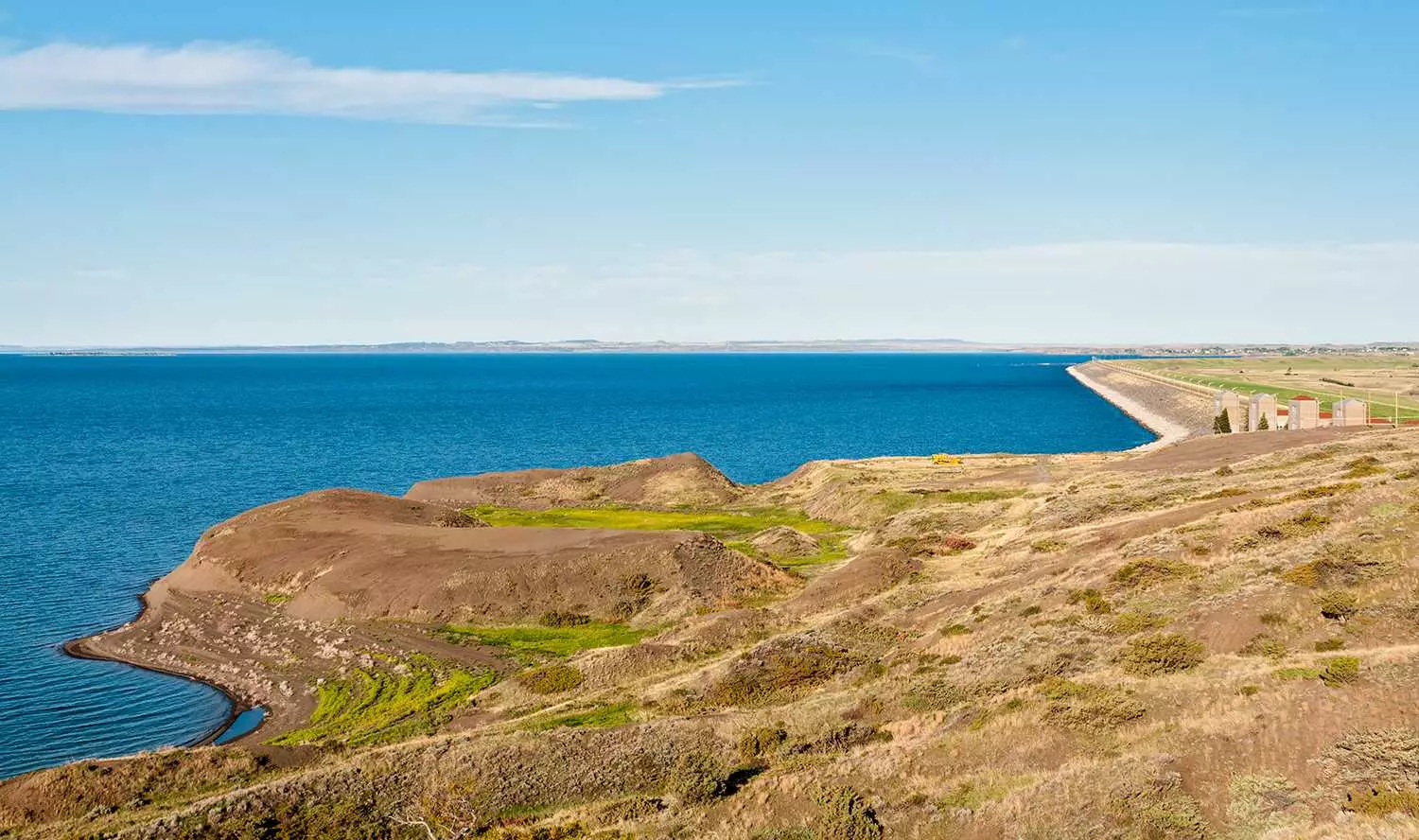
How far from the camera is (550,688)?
149 feet

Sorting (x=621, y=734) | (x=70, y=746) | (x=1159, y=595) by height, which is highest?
(x=1159, y=595)

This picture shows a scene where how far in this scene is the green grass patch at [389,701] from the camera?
139 ft

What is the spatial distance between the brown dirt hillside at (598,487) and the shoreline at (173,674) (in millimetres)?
38731

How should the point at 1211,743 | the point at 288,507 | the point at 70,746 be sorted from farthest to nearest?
the point at 288,507
the point at 70,746
the point at 1211,743

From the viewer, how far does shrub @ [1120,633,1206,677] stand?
1336 inches

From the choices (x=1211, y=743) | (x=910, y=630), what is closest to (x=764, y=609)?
(x=910, y=630)

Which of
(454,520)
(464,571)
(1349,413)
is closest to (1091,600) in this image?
(464,571)

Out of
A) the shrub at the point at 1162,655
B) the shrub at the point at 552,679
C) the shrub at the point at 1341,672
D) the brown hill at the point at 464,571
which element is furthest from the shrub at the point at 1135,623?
the brown hill at the point at 464,571

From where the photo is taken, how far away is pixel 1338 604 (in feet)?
116

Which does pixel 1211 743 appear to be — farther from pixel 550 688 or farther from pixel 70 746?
pixel 70 746

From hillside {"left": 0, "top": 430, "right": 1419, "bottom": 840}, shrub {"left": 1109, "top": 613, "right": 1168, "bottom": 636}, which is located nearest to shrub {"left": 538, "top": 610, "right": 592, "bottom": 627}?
hillside {"left": 0, "top": 430, "right": 1419, "bottom": 840}

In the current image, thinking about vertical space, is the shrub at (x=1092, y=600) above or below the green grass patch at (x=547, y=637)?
A: above

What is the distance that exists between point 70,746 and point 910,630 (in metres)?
35.8

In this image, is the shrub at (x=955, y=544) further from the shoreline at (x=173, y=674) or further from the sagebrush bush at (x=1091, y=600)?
the shoreline at (x=173, y=674)
